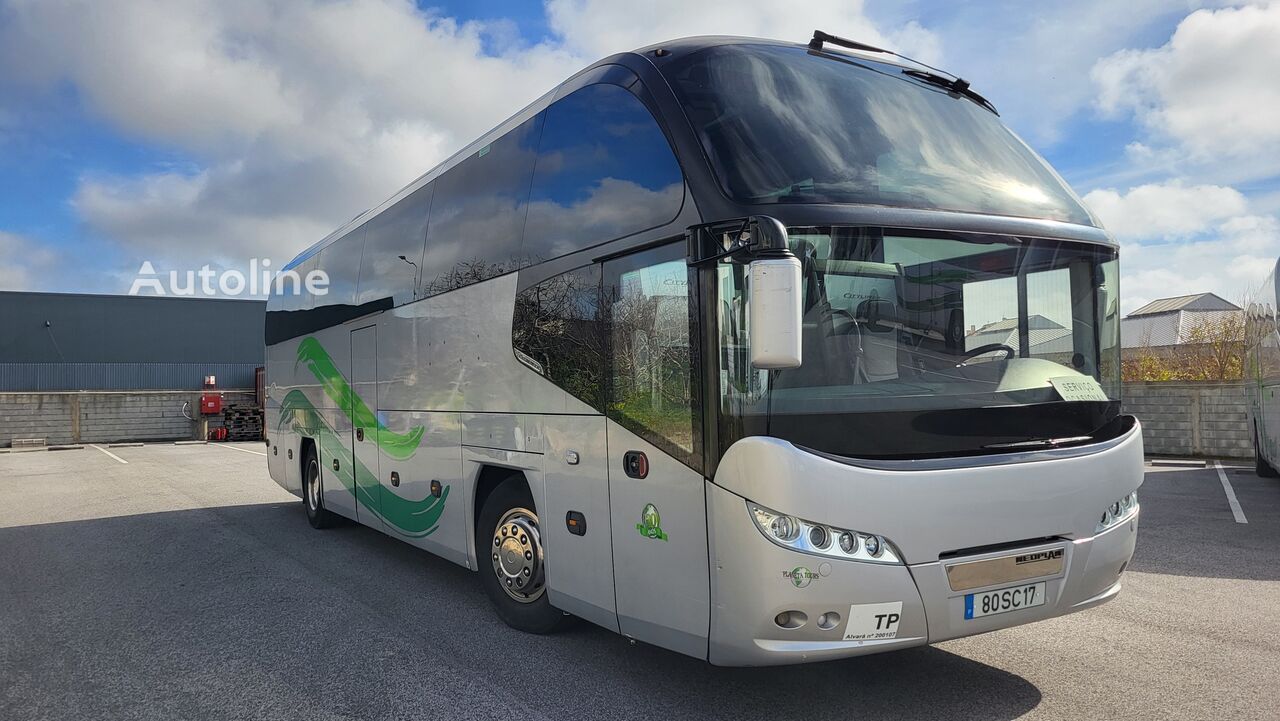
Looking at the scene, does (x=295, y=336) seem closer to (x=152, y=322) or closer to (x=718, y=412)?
(x=718, y=412)

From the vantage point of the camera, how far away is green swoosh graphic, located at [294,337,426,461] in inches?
289

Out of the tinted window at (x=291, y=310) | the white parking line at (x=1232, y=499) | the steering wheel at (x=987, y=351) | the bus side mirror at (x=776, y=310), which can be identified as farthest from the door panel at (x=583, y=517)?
the white parking line at (x=1232, y=499)

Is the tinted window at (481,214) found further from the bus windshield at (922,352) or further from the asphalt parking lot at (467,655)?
the asphalt parking lot at (467,655)

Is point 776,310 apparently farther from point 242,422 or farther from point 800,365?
point 242,422

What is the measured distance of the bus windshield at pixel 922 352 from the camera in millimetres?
3662

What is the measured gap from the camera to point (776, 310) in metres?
3.38

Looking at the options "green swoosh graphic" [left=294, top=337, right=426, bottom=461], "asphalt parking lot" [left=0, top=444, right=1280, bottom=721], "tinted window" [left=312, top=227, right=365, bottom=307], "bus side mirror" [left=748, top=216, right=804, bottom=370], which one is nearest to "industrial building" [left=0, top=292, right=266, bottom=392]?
"green swoosh graphic" [left=294, top=337, right=426, bottom=461]

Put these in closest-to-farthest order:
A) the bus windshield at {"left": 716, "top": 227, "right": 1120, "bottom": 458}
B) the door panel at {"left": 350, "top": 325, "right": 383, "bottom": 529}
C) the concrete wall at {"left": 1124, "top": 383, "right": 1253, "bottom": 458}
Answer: the bus windshield at {"left": 716, "top": 227, "right": 1120, "bottom": 458} → the door panel at {"left": 350, "top": 325, "right": 383, "bottom": 529} → the concrete wall at {"left": 1124, "top": 383, "right": 1253, "bottom": 458}

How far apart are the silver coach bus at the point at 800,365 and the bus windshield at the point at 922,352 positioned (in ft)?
0.04

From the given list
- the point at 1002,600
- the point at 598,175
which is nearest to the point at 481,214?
the point at 598,175

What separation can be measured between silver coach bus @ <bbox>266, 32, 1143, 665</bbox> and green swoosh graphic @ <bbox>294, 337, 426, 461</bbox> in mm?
2044

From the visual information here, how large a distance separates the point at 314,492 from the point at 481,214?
18.7ft

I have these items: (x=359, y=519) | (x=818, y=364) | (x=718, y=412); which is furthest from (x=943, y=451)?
(x=359, y=519)

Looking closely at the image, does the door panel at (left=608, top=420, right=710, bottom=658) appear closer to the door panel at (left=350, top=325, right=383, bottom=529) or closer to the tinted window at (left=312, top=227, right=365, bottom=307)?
the door panel at (left=350, top=325, right=383, bottom=529)
